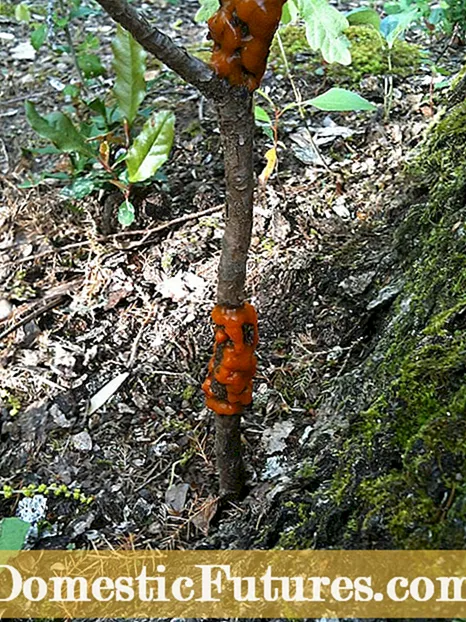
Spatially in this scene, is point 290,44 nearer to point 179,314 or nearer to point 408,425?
point 179,314

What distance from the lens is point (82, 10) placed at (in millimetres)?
2934

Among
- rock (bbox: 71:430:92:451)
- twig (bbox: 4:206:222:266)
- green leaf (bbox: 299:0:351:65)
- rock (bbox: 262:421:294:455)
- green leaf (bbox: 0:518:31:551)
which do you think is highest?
green leaf (bbox: 299:0:351:65)

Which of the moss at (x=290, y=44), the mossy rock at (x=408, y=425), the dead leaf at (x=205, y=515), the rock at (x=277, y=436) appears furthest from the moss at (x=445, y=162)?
the moss at (x=290, y=44)

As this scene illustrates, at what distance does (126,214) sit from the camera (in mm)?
2422

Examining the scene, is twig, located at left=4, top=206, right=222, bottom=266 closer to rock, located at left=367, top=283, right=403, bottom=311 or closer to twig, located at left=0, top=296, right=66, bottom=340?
twig, located at left=0, top=296, right=66, bottom=340

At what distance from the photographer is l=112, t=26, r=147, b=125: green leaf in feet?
8.13

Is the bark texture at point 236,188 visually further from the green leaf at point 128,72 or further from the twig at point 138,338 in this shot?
the green leaf at point 128,72

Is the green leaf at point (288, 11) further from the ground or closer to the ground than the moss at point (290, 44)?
closer to the ground

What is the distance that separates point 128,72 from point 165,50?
1.45 metres

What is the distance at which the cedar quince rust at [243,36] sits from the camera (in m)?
1.15

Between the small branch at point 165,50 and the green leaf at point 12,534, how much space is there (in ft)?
3.70

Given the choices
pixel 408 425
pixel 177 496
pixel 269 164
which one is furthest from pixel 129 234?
pixel 408 425

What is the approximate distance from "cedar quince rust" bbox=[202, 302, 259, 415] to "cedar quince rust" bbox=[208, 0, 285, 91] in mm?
509

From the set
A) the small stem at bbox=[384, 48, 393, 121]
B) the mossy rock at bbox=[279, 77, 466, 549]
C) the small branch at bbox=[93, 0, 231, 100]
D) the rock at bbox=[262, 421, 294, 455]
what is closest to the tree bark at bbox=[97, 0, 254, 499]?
the small branch at bbox=[93, 0, 231, 100]
